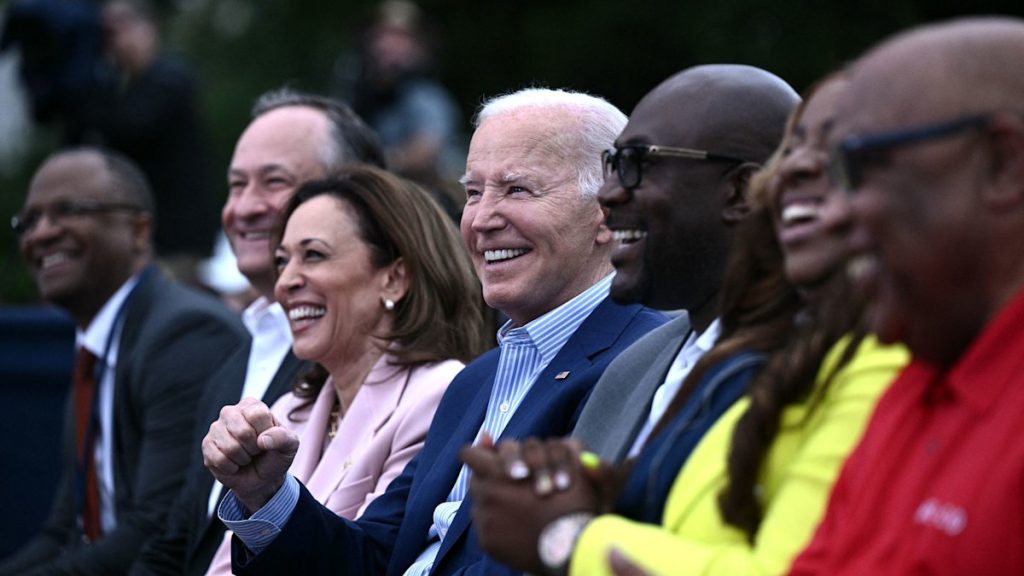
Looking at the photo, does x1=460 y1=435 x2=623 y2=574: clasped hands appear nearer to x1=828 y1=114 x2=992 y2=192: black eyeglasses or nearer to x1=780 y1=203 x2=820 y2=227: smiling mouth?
x1=780 y1=203 x2=820 y2=227: smiling mouth

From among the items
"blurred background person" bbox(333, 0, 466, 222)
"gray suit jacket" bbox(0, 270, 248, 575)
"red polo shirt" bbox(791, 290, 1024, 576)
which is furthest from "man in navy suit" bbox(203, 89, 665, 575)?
"blurred background person" bbox(333, 0, 466, 222)

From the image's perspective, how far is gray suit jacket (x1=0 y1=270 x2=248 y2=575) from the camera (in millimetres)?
5824

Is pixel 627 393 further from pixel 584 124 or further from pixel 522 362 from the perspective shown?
pixel 584 124

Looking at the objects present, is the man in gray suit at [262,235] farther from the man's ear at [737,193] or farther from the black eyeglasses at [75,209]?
the man's ear at [737,193]

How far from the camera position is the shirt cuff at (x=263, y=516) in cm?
412

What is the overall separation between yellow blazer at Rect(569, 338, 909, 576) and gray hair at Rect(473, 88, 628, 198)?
1.69 metres

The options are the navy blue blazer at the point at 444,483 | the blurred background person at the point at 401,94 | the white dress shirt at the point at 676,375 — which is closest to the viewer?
the white dress shirt at the point at 676,375

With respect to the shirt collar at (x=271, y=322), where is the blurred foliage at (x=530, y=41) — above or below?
below

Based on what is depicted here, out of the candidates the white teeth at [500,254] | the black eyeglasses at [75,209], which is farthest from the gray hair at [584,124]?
the black eyeglasses at [75,209]

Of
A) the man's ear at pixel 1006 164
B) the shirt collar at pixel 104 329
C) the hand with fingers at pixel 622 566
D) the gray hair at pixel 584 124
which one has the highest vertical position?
the man's ear at pixel 1006 164

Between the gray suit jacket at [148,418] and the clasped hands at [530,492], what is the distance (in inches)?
128

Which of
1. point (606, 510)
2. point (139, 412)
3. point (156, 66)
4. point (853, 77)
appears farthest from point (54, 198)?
point (853, 77)

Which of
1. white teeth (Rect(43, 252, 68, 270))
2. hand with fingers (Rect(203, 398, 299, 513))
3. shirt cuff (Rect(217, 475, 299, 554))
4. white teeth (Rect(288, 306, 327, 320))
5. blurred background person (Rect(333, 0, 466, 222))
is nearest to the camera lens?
hand with fingers (Rect(203, 398, 299, 513))

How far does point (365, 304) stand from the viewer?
16.6ft
